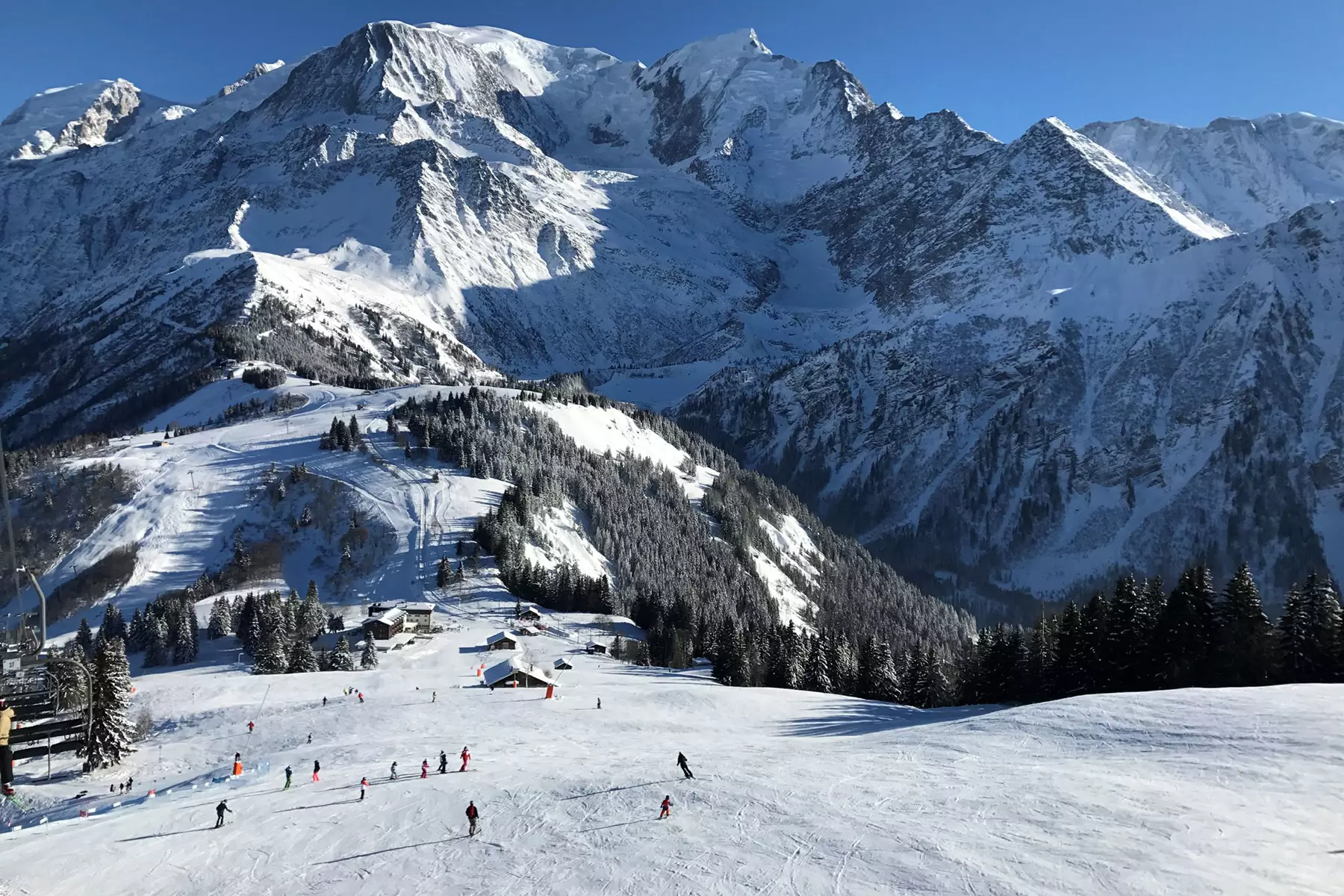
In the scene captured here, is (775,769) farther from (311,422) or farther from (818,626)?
(311,422)

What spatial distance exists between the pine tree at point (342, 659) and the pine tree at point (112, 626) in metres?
32.3

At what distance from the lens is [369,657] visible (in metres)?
93.0

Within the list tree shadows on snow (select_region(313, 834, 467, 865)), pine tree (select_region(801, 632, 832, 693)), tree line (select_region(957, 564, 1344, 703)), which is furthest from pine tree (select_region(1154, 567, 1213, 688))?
tree shadows on snow (select_region(313, 834, 467, 865))

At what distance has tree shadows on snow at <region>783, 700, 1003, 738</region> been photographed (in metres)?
59.5

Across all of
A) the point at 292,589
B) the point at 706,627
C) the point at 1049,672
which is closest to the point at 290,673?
the point at 292,589

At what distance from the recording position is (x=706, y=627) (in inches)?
4338

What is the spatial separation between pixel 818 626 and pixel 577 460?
56.1 m

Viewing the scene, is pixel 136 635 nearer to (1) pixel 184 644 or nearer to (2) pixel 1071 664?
(1) pixel 184 644

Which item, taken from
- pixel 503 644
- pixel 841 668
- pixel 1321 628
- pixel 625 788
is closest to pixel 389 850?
pixel 625 788

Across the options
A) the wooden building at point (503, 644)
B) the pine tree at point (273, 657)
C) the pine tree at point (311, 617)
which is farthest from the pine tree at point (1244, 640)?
the pine tree at point (311, 617)

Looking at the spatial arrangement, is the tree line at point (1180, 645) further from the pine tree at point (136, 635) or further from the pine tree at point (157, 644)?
the pine tree at point (136, 635)

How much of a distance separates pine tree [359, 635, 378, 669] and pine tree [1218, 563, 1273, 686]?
74.2 metres

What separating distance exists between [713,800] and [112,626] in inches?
3863

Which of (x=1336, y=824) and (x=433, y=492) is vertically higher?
(x=433, y=492)
